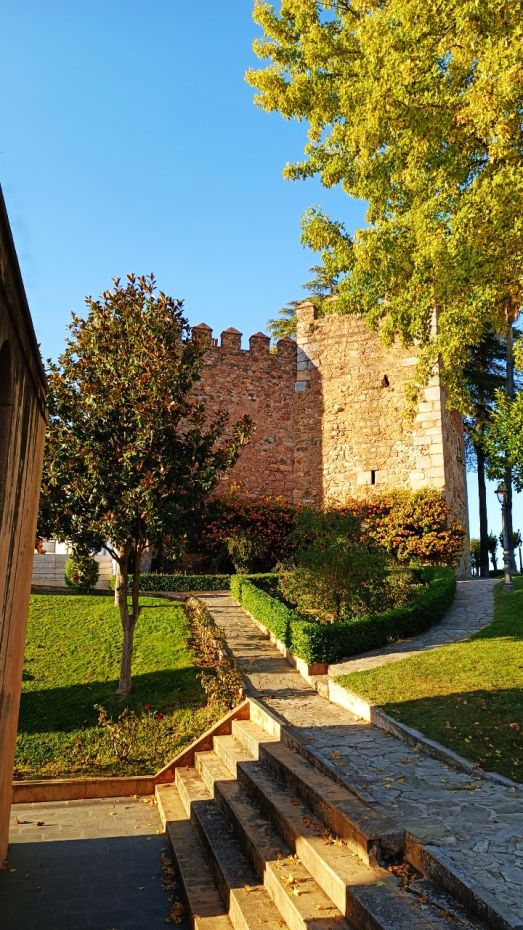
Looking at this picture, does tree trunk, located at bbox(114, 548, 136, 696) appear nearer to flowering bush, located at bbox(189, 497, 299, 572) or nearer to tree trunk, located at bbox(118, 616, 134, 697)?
tree trunk, located at bbox(118, 616, 134, 697)

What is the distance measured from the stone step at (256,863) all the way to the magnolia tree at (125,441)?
352cm

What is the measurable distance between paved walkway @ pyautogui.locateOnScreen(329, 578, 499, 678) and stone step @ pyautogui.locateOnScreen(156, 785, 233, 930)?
320 centimetres

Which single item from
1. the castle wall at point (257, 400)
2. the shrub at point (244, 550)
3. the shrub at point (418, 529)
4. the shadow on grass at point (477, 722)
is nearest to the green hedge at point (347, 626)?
the shadow on grass at point (477, 722)

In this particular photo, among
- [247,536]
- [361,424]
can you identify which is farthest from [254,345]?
[247,536]

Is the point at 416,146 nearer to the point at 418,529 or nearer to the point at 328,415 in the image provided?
the point at 418,529

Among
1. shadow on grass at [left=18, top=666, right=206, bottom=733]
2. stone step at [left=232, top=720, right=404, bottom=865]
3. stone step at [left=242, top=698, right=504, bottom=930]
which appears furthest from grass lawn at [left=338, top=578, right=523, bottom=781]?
shadow on grass at [left=18, top=666, right=206, bottom=733]

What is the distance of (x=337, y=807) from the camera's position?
4.57 meters

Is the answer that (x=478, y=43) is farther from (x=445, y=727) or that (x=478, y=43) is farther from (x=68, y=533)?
(x=68, y=533)

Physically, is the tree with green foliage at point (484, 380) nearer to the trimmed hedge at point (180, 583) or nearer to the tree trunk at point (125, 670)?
the trimmed hedge at point (180, 583)

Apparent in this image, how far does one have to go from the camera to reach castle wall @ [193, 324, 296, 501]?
834 inches

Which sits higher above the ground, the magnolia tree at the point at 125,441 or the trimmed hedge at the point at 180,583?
the magnolia tree at the point at 125,441

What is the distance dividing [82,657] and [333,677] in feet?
13.9

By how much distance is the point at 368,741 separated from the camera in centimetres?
655

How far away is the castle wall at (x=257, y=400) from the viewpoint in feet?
69.5
